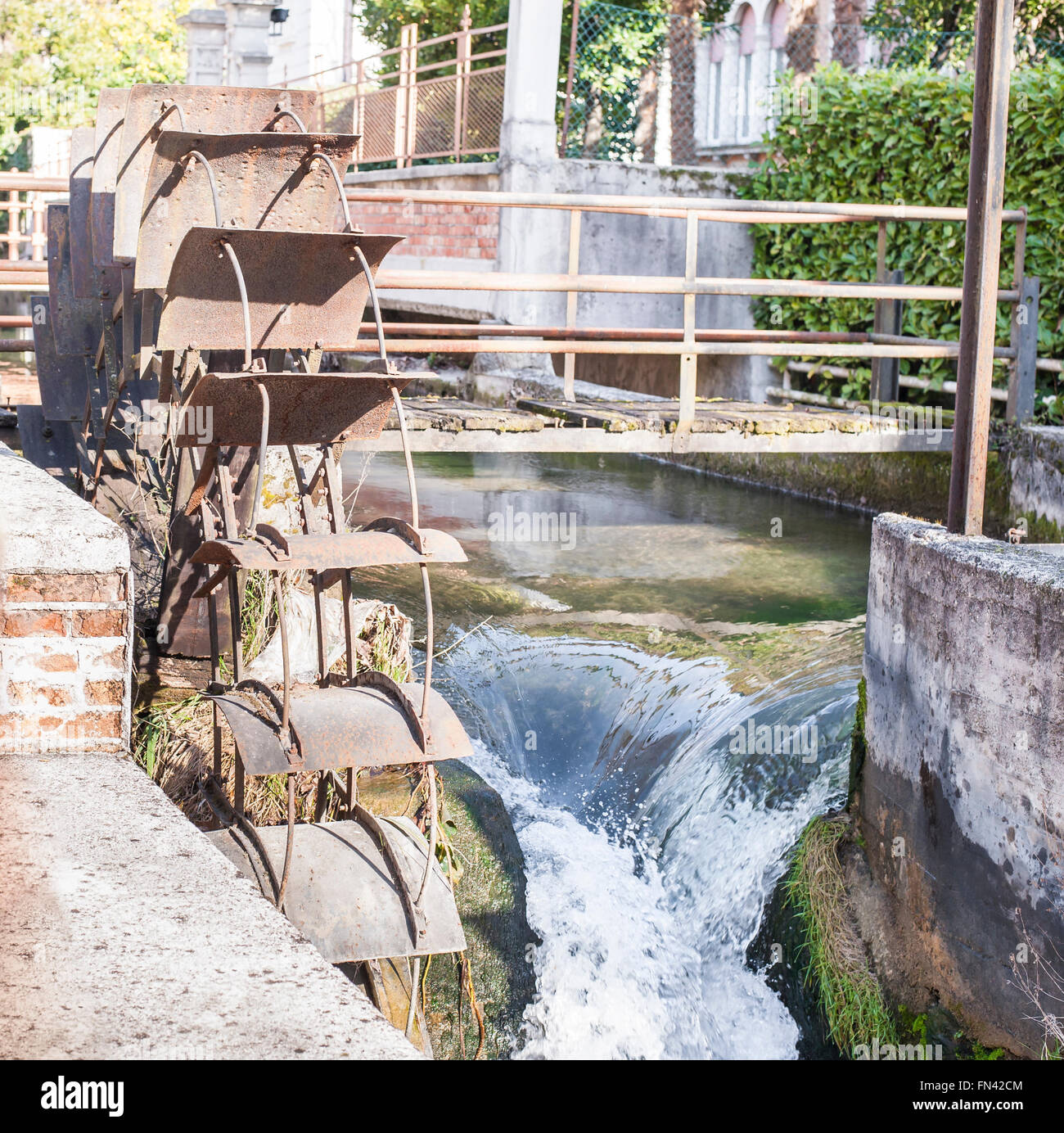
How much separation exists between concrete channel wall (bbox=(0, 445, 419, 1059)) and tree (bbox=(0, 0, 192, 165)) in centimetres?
2002

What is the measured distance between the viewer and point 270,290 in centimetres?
438

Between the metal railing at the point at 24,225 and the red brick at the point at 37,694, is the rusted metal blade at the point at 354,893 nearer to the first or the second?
the red brick at the point at 37,694

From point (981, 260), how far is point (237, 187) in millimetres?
2457

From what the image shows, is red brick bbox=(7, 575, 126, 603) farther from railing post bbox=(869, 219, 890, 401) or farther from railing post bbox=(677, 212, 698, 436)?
railing post bbox=(869, 219, 890, 401)

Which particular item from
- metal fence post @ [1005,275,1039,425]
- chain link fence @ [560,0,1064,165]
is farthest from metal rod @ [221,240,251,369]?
chain link fence @ [560,0,1064,165]

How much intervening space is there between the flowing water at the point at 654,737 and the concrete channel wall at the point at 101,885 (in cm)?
201

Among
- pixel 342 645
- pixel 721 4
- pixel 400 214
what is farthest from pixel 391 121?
pixel 342 645

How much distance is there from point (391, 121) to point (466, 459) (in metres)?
4.08

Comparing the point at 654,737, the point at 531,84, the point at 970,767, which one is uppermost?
the point at 531,84

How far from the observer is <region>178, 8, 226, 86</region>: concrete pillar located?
43.8ft

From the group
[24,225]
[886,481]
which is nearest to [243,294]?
[886,481]

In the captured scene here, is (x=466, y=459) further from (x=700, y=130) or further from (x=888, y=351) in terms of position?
(x=700, y=130)

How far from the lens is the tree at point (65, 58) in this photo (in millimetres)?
21156

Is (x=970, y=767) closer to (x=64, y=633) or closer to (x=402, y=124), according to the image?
(x=64, y=633)
